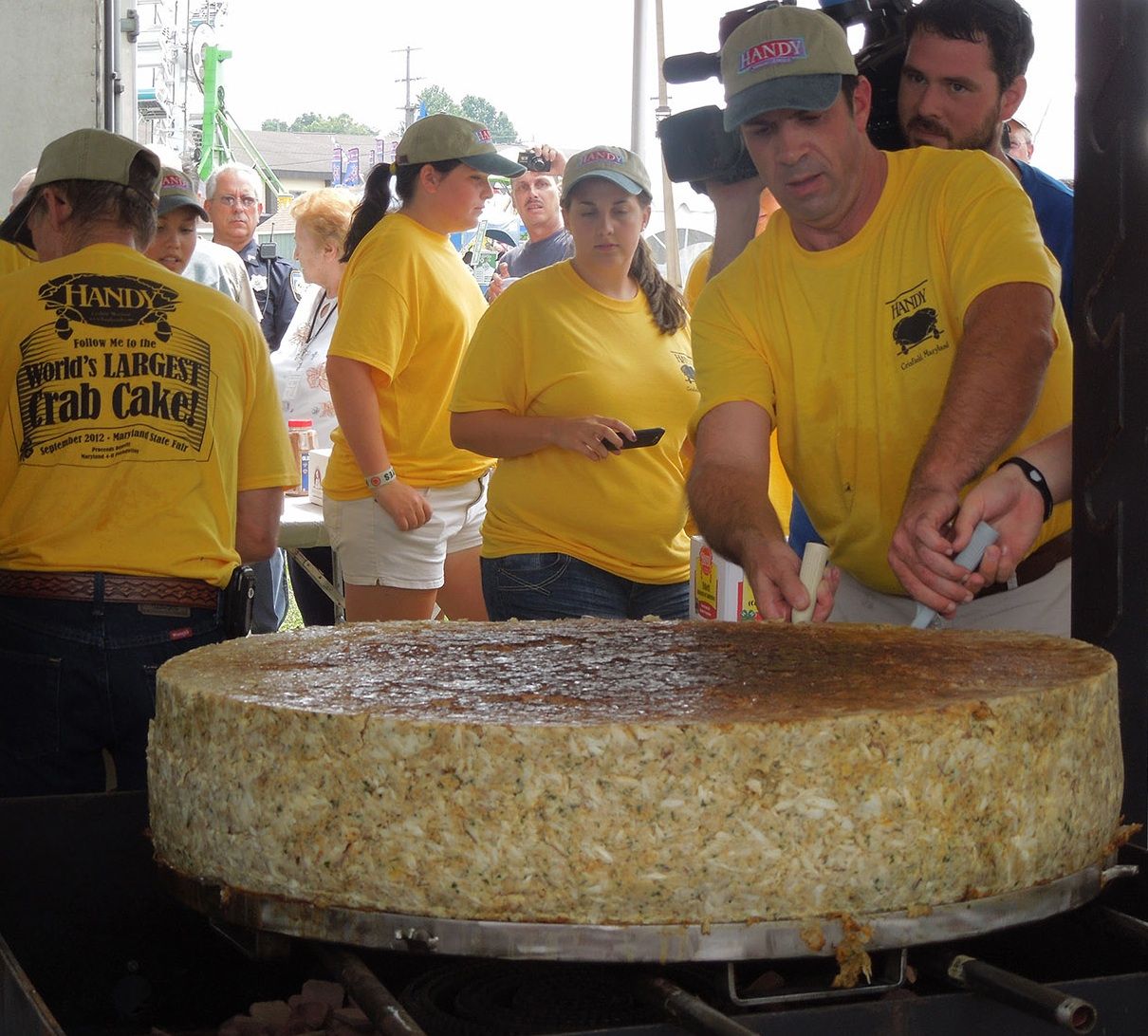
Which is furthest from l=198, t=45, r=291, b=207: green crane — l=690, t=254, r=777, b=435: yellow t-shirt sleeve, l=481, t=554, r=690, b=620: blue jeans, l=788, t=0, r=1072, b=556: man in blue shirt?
l=690, t=254, r=777, b=435: yellow t-shirt sleeve

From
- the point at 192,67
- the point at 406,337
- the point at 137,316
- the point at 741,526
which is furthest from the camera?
the point at 192,67

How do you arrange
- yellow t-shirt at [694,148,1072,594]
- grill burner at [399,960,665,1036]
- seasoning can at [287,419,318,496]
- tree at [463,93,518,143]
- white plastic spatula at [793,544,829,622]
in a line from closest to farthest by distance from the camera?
grill burner at [399,960,665,1036]
white plastic spatula at [793,544,829,622]
yellow t-shirt at [694,148,1072,594]
seasoning can at [287,419,318,496]
tree at [463,93,518,143]

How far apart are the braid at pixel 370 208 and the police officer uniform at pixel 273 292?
116 inches

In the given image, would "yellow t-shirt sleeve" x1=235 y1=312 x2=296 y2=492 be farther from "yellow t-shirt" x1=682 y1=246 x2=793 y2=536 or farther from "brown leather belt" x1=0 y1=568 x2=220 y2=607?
"yellow t-shirt" x1=682 y1=246 x2=793 y2=536

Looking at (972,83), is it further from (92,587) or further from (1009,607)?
(92,587)

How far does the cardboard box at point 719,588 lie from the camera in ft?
11.0

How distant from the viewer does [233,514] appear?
2.87 meters

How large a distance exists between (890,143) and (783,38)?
725 millimetres

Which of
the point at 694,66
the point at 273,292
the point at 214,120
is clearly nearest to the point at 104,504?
the point at 694,66

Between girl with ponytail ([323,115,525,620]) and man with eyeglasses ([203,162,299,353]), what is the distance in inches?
117

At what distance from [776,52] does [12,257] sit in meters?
2.28

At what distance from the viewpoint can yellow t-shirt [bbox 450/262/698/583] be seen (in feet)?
11.8

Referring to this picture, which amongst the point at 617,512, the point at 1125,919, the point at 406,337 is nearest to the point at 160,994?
the point at 1125,919

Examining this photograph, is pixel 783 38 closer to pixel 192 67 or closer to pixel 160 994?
pixel 160 994
